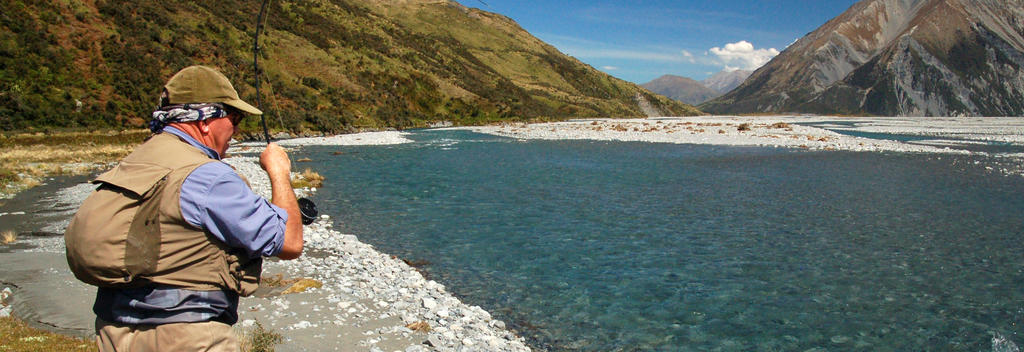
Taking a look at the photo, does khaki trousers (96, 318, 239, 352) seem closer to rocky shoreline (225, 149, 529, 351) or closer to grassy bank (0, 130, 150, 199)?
rocky shoreline (225, 149, 529, 351)

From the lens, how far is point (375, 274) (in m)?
12.6

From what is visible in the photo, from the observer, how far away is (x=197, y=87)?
3.93m

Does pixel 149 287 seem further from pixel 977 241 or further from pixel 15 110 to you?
pixel 15 110

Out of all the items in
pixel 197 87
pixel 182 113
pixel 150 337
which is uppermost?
pixel 197 87

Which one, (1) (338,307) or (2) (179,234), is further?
(1) (338,307)

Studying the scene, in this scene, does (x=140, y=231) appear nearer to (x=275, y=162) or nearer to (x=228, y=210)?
(x=228, y=210)

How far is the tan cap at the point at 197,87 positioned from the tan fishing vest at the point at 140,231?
0.42 meters

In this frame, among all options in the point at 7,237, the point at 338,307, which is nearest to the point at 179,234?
the point at 338,307

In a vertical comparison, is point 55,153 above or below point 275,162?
below

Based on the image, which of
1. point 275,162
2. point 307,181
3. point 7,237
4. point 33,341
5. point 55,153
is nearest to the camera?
point 275,162

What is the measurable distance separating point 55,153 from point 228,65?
1482 inches

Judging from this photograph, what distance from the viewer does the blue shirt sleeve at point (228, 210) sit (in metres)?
3.53

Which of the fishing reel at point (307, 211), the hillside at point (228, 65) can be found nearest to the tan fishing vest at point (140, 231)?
the fishing reel at point (307, 211)

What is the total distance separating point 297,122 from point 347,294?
202 ft
